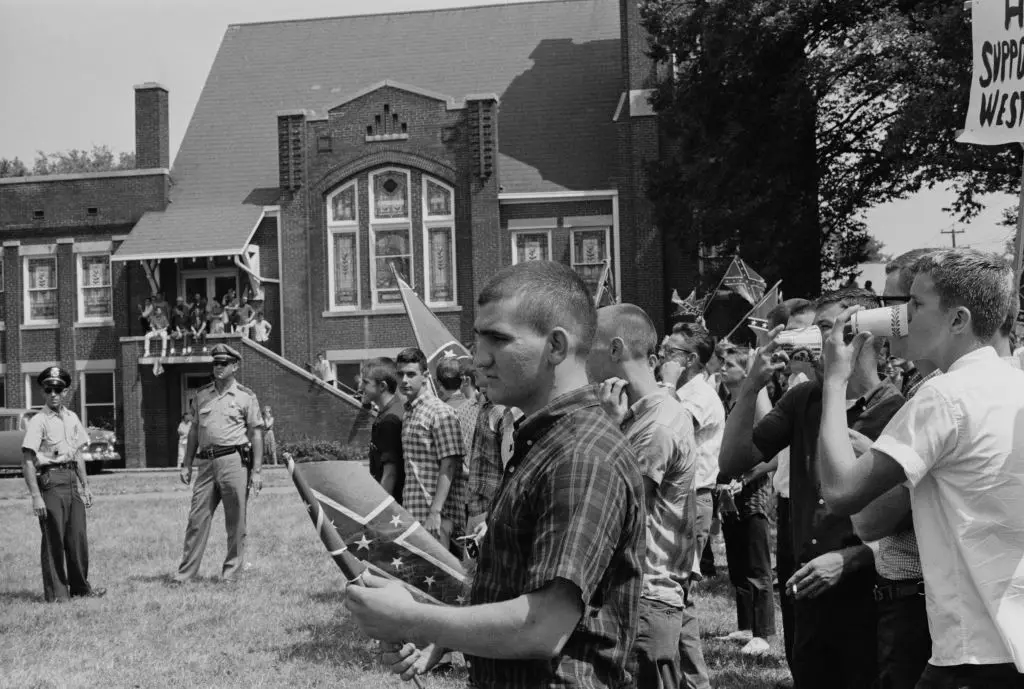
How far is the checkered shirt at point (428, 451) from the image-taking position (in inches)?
316

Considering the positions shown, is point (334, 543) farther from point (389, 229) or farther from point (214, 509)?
point (389, 229)

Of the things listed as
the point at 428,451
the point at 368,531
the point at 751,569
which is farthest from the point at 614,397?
the point at 751,569

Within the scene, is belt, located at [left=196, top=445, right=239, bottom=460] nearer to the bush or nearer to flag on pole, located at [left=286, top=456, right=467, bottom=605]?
flag on pole, located at [left=286, top=456, right=467, bottom=605]

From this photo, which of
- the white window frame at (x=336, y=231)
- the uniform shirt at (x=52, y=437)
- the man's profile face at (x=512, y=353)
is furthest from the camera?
the white window frame at (x=336, y=231)

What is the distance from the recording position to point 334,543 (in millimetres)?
2602

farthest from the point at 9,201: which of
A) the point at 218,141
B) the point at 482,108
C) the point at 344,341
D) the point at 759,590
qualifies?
the point at 759,590

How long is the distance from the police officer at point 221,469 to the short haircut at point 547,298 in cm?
930

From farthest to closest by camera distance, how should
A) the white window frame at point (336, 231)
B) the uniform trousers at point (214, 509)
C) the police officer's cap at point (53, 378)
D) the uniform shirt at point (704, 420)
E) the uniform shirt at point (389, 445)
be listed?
the white window frame at point (336, 231)
the uniform trousers at point (214, 509)
the police officer's cap at point (53, 378)
the uniform shirt at point (389, 445)
the uniform shirt at point (704, 420)

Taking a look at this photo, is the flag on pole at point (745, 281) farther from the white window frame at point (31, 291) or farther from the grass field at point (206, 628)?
the white window frame at point (31, 291)

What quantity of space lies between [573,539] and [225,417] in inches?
390

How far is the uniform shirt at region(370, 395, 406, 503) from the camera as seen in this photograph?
8.59m

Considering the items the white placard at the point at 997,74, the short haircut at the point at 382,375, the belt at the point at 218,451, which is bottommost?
the belt at the point at 218,451

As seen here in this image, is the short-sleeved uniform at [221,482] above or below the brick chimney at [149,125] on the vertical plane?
below

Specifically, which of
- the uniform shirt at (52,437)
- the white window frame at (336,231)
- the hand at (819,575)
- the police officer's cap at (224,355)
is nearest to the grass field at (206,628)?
→ the uniform shirt at (52,437)
